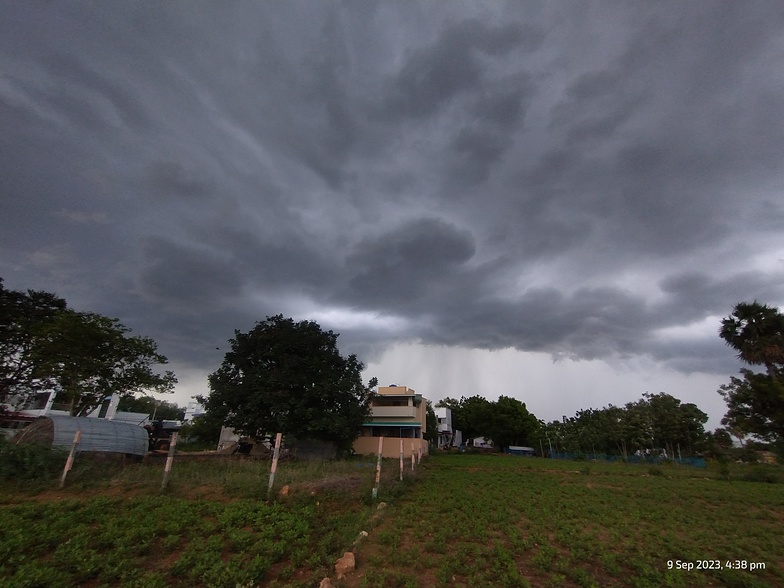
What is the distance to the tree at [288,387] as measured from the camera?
2758cm

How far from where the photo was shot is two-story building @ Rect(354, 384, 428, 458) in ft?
146

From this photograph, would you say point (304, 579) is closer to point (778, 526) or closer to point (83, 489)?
point (83, 489)

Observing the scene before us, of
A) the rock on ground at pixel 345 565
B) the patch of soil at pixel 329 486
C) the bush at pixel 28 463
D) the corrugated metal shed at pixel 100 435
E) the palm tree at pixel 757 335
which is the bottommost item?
the rock on ground at pixel 345 565

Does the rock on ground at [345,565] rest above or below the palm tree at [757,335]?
below

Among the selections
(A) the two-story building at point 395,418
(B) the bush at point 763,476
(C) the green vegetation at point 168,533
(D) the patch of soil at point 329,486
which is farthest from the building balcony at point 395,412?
(C) the green vegetation at point 168,533

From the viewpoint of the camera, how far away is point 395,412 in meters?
47.3

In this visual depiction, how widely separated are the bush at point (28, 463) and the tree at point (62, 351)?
15432mm

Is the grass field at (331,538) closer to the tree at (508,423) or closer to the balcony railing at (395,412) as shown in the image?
the balcony railing at (395,412)

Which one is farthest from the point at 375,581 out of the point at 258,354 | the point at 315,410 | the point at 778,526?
the point at 258,354

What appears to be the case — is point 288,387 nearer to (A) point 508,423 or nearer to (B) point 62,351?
(B) point 62,351

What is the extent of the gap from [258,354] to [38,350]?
1348 cm

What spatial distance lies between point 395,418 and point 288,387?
22331 millimetres

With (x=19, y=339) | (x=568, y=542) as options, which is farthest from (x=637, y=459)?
(x=19, y=339)

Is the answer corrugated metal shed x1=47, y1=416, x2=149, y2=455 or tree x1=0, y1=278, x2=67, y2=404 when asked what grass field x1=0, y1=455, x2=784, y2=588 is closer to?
corrugated metal shed x1=47, y1=416, x2=149, y2=455
